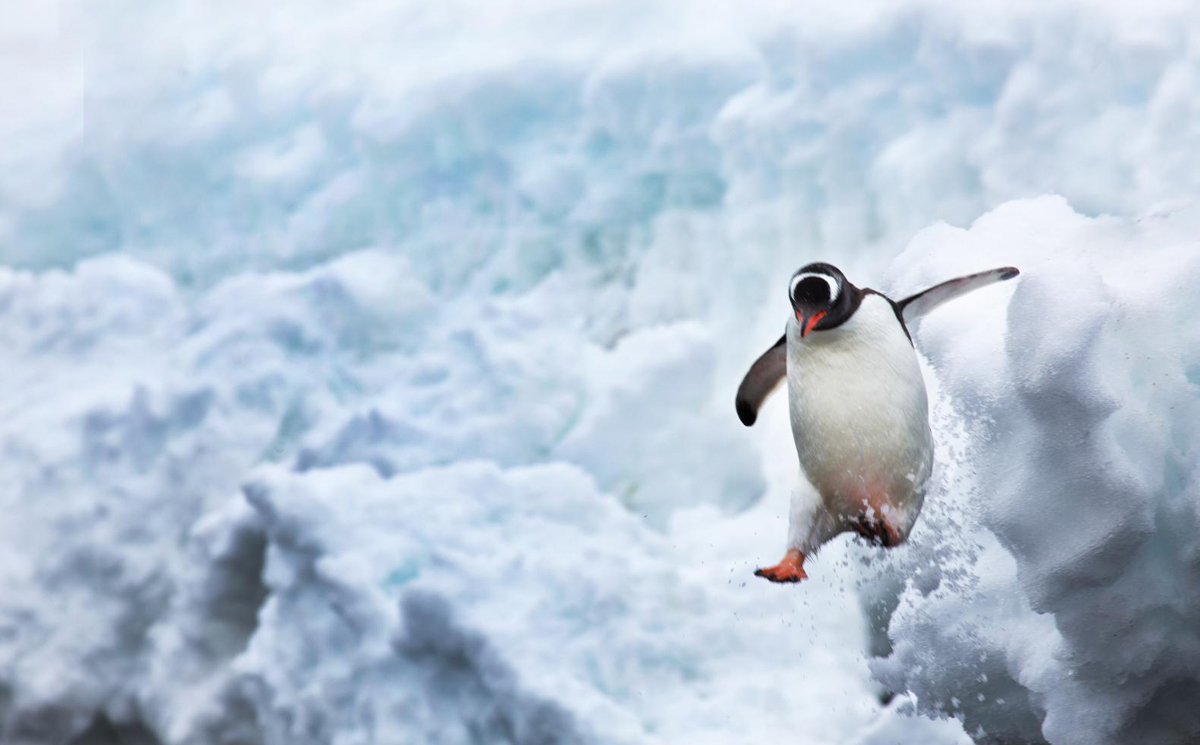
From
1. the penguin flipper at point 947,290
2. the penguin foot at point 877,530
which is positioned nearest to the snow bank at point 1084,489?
the penguin flipper at point 947,290

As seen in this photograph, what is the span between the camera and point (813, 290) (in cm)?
134

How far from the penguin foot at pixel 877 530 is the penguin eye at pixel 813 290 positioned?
29 centimetres

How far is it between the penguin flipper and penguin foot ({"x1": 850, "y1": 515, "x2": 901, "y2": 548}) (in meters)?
0.35

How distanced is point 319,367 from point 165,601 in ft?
1.81

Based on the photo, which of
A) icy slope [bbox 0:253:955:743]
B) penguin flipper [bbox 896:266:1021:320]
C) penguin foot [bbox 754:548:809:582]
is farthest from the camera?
icy slope [bbox 0:253:955:743]

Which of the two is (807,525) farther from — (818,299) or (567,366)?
(567,366)

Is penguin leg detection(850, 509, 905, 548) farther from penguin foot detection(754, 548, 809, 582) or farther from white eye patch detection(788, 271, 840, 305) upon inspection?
white eye patch detection(788, 271, 840, 305)

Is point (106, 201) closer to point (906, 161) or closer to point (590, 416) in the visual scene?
point (590, 416)

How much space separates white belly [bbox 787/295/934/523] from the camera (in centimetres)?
135

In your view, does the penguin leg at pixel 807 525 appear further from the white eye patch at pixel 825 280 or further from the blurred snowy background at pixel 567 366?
the blurred snowy background at pixel 567 366

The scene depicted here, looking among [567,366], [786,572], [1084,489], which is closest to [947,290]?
[1084,489]

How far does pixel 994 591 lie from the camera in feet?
5.54

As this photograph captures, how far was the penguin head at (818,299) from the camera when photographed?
52.6 inches

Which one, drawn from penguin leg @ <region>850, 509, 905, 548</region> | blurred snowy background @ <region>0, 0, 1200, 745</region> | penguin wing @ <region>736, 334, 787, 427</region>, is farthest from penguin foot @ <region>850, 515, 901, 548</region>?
blurred snowy background @ <region>0, 0, 1200, 745</region>
